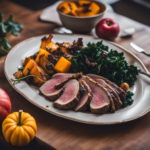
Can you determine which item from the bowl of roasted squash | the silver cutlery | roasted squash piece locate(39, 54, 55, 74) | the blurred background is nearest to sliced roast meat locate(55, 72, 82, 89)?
roasted squash piece locate(39, 54, 55, 74)

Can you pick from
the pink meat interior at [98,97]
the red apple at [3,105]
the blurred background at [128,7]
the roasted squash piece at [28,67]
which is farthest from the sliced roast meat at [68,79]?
the blurred background at [128,7]

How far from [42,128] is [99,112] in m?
0.50

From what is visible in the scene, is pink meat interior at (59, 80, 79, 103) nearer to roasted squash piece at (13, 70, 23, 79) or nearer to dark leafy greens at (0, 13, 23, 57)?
roasted squash piece at (13, 70, 23, 79)

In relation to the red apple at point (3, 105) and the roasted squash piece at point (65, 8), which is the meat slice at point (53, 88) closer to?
the red apple at point (3, 105)

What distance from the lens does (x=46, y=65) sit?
7.14 feet

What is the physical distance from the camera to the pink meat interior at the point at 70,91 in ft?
6.02

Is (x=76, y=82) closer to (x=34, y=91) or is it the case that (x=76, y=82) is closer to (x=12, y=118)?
(x=34, y=91)

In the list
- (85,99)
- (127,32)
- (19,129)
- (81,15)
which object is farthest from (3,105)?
(127,32)

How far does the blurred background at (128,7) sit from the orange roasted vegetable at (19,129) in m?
4.99

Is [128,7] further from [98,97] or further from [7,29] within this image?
[98,97]

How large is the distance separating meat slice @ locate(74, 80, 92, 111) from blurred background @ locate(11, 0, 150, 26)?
4.40 m

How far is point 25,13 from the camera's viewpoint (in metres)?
3.71

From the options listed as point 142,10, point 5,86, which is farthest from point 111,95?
point 142,10

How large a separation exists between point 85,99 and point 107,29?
55.7 inches
